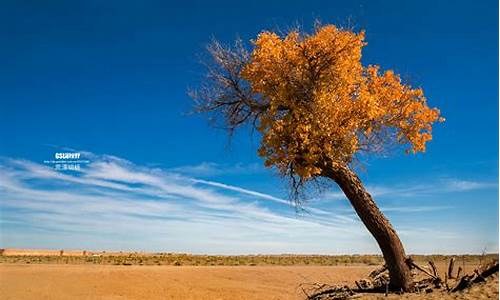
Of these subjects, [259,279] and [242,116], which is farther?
[259,279]

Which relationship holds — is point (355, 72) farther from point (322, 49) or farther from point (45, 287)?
point (45, 287)

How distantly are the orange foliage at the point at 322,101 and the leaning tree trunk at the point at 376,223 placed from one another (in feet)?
1.92

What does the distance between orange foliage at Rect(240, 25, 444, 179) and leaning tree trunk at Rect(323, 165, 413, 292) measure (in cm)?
58

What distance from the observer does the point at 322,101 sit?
51.0 ft

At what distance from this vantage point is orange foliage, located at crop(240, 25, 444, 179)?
614 inches

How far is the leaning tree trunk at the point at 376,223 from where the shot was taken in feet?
54.7

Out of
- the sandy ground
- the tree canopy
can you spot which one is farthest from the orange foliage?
the sandy ground

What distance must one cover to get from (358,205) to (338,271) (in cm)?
3846

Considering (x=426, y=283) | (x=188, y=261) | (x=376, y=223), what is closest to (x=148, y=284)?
(x=426, y=283)

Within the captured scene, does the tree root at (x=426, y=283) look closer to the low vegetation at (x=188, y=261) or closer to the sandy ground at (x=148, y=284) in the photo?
the sandy ground at (x=148, y=284)

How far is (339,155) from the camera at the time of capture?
52.3 feet

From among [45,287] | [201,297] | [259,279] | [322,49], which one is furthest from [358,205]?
[259,279]

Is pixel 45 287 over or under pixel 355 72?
under

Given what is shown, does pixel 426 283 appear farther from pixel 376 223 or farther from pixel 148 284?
pixel 148 284
